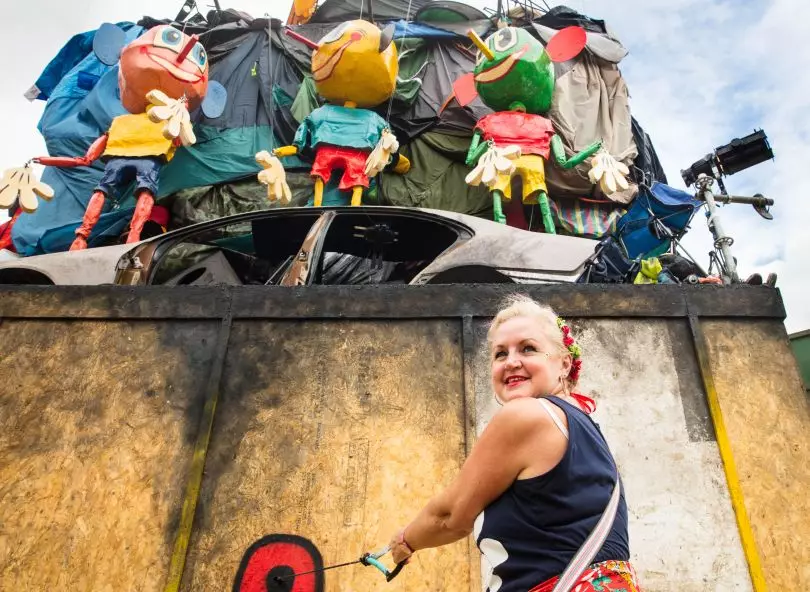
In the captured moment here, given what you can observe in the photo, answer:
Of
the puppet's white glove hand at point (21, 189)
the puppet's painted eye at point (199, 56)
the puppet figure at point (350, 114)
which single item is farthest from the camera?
the puppet's painted eye at point (199, 56)

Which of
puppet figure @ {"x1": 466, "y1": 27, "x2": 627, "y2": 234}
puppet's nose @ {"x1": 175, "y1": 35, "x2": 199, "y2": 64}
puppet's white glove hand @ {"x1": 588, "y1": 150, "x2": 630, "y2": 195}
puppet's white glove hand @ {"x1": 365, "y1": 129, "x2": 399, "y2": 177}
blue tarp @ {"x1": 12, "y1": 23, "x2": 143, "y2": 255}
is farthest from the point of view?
blue tarp @ {"x1": 12, "y1": 23, "x2": 143, "y2": 255}

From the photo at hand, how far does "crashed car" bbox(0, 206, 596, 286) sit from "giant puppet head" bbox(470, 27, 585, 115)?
355cm

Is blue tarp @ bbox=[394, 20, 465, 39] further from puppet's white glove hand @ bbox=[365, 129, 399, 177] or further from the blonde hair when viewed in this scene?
the blonde hair

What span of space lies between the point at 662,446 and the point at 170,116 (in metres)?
6.28

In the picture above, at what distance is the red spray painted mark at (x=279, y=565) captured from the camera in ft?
9.13

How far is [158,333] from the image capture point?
11.6 feet

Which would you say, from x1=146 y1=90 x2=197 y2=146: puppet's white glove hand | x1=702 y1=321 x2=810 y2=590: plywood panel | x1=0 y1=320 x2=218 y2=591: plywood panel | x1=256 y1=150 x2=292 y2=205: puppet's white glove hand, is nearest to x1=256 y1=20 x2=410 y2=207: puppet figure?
x1=256 y1=150 x2=292 y2=205: puppet's white glove hand

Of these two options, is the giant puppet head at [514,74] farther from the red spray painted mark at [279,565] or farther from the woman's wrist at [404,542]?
the woman's wrist at [404,542]

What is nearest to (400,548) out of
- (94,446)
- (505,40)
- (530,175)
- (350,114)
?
(94,446)

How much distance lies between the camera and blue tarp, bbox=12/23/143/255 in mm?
8922

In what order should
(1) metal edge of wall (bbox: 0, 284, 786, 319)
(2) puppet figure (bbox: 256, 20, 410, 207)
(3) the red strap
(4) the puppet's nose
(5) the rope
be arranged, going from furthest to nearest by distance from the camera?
(5) the rope → (4) the puppet's nose → (2) puppet figure (bbox: 256, 20, 410, 207) → (1) metal edge of wall (bbox: 0, 284, 786, 319) → (3) the red strap

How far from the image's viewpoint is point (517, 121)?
7.45m

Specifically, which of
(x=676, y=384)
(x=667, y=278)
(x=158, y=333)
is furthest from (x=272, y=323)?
(x=667, y=278)

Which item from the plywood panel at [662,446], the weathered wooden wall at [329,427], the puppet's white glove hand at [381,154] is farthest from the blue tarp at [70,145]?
the plywood panel at [662,446]
